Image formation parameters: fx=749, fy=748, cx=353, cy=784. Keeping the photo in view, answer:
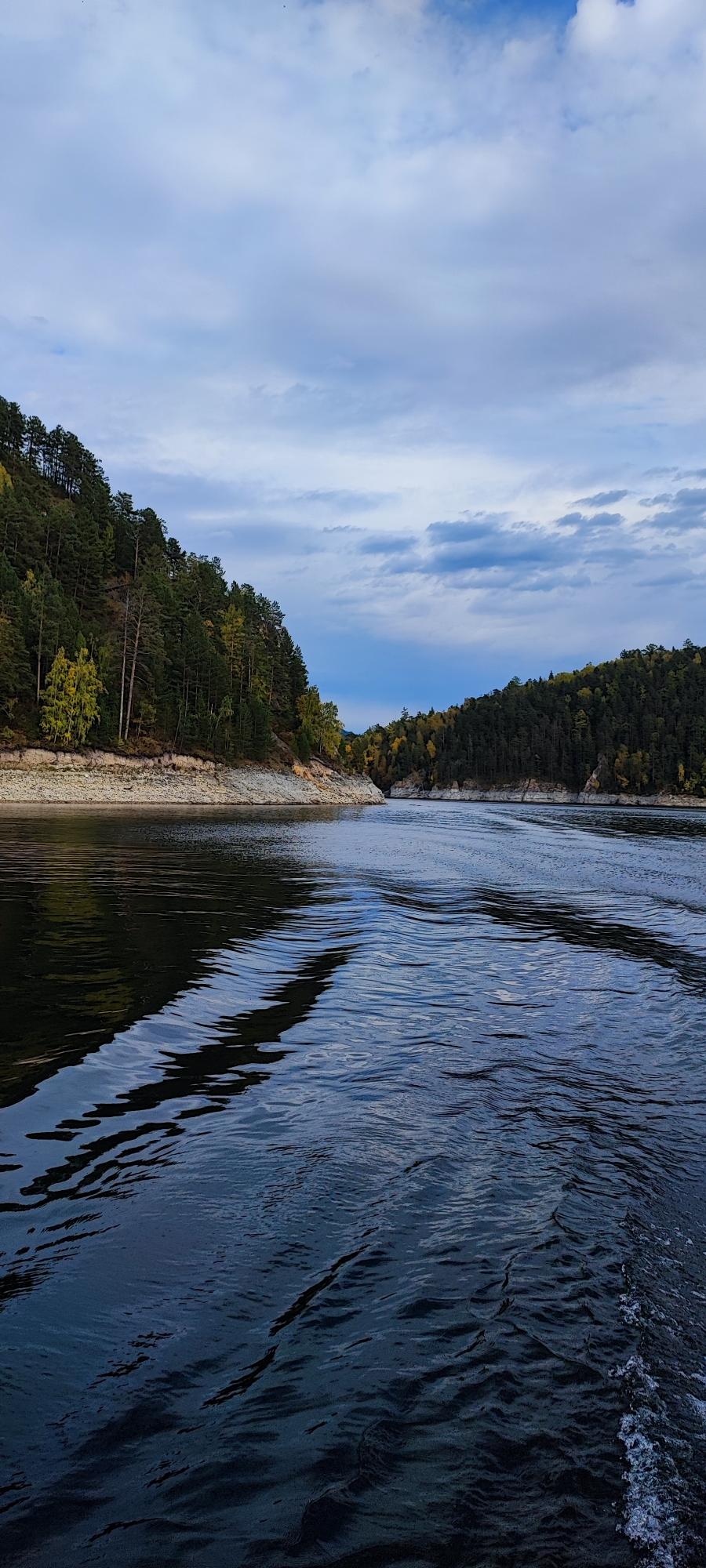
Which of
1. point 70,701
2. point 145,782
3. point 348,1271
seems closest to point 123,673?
point 70,701

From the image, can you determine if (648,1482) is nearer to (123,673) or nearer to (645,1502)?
(645,1502)

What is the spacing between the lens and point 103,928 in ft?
52.5

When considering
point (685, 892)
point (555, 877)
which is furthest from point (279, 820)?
point (685, 892)

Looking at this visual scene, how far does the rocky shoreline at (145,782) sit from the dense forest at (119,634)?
2.84 metres


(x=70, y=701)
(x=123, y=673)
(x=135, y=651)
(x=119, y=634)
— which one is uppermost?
(x=119, y=634)

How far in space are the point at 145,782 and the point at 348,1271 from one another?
75630 millimetres

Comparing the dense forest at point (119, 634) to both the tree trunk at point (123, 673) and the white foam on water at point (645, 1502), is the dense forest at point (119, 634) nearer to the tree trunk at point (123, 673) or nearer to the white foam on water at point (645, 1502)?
the tree trunk at point (123, 673)

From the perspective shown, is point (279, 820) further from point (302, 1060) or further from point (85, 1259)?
point (85, 1259)

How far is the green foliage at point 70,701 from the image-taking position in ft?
241

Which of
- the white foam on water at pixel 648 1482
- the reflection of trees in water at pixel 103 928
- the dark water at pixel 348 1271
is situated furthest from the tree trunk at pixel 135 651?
the white foam on water at pixel 648 1482

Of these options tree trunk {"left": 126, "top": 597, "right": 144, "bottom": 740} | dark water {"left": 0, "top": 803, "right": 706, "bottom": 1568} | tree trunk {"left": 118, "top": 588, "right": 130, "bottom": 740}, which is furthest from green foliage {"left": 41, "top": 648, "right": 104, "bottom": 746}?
dark water {"left": 0, "top": 803, "right": 706, "bottom": 1568}

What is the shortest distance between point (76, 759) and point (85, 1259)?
235 ft

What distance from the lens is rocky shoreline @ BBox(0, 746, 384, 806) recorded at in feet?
215

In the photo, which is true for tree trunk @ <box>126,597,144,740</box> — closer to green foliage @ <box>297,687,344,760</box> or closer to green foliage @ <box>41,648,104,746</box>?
green foliage @ <box>41,648,104,746</box>
